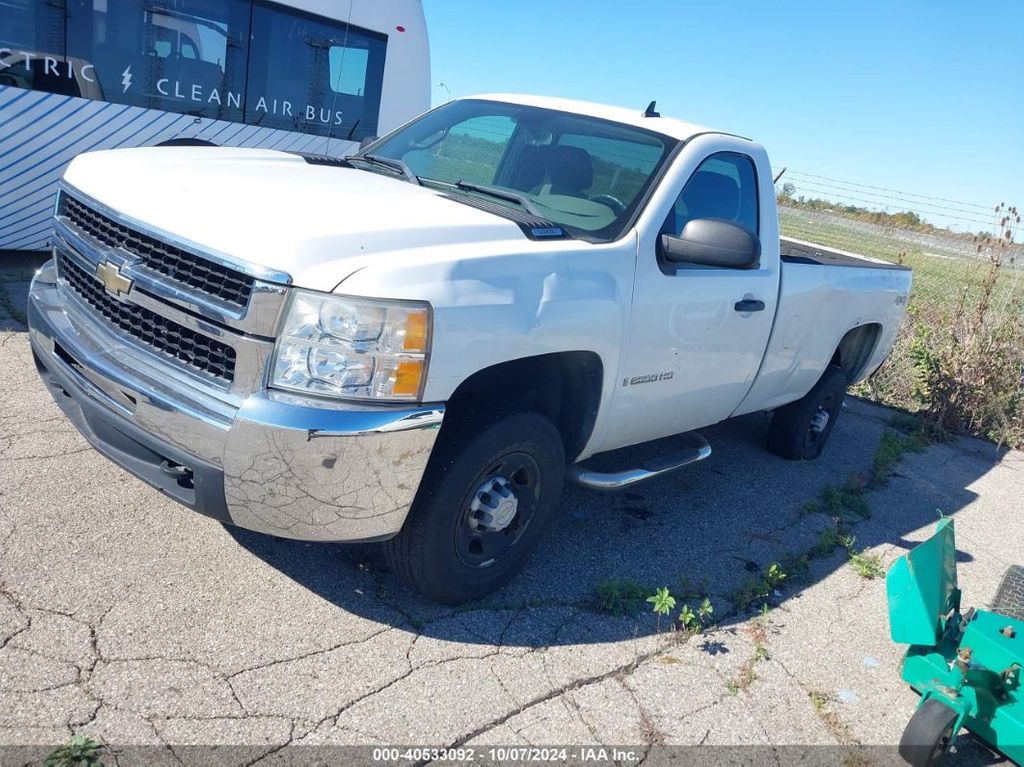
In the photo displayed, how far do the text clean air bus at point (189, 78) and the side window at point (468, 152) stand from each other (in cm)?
456

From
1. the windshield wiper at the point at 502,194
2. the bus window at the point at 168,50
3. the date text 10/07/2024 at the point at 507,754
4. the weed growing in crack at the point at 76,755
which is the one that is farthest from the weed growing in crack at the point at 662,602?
the bus window at the point at 168,50

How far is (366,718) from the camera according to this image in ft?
9.08

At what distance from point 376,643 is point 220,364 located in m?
1.17

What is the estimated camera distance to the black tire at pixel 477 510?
314 cm

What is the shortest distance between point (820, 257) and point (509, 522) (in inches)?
139

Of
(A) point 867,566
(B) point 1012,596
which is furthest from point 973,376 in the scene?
(B) point 1012,596

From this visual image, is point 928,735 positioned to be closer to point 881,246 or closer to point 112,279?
point 112,279

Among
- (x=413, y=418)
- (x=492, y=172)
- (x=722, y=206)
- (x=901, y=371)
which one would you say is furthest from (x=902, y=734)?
(x=901, y=371)

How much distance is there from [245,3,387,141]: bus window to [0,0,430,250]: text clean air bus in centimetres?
1

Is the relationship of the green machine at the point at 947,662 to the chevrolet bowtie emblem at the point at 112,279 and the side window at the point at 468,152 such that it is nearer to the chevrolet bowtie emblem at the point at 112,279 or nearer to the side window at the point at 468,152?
the side window at the point at 468,152

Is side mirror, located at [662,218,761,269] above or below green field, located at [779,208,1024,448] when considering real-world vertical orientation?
above

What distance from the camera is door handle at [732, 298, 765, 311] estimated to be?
430 cm

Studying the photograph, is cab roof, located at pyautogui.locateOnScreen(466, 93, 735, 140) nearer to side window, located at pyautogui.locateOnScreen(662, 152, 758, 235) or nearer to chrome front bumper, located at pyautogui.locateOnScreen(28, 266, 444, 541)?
side window, located at pyautogui.locateOnScreen(662, 152, 758, 235)

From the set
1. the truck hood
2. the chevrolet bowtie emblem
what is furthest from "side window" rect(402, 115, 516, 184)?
the chevrolet bowtie emblem
